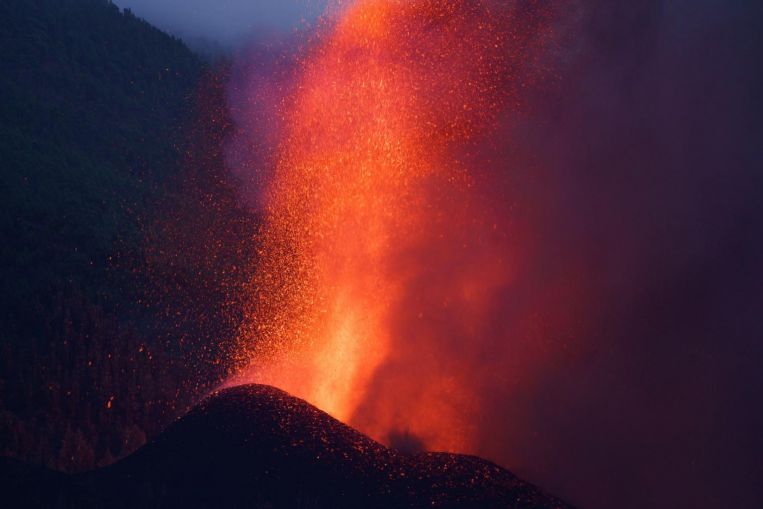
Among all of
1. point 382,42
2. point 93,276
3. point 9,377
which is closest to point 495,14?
point 382,42

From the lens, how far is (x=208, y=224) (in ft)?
87.2

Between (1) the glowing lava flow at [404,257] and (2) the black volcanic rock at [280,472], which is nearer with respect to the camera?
(2) the black volcanic rock at [280,472]

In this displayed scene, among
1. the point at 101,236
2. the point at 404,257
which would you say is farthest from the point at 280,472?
the point at 101,236

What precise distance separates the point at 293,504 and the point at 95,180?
24471mm

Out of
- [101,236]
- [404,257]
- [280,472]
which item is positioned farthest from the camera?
[101,236]

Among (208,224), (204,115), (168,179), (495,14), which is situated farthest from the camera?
(204,115)

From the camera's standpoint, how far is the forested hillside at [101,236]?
33.4 ft

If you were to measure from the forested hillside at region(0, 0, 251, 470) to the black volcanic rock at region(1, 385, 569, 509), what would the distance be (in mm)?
2230

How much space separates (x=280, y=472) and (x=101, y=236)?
16139 millimetres

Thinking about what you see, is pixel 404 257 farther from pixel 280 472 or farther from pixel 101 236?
pixel 101 236

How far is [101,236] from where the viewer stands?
20562 millimetres

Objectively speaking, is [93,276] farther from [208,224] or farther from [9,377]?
[208,224]

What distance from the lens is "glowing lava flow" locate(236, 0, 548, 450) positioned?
852 cm

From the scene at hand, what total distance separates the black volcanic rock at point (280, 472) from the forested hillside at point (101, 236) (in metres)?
2.23
